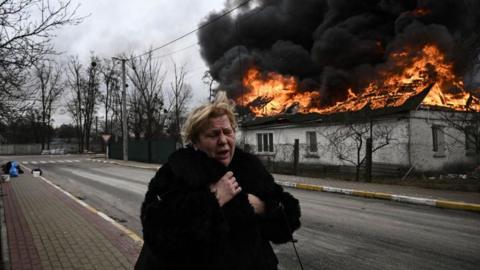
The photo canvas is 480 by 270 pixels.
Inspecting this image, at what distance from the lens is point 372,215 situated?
8047 millimetres

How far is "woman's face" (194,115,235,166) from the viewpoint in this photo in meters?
1.95

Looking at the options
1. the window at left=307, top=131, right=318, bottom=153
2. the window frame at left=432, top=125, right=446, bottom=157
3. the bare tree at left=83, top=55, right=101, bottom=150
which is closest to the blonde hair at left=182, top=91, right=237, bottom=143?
the window frame at left=432, top=125, right=446, bottom=157

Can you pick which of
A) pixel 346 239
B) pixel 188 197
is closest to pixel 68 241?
pixel 346 239

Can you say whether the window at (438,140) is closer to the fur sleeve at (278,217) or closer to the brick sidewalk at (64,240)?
the brick sidewalk at (64,240)

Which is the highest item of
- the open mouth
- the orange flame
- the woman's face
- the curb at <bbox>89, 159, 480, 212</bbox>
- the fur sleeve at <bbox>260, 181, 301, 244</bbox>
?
the orange flame

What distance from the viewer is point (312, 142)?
21.1m

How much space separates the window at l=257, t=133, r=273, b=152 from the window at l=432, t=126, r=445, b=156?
9427 mm

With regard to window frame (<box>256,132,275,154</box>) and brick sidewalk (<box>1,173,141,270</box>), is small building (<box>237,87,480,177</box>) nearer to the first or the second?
window frame (<box>256,132,275,154</box>)

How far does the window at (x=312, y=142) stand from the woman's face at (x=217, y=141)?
1879 centimetres

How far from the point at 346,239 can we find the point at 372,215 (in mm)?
2361

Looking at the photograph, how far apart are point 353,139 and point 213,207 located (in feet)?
56.2

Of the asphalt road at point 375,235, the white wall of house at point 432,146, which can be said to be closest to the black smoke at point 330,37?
the white wall of house at point 432,146

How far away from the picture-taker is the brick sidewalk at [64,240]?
16.0 feet

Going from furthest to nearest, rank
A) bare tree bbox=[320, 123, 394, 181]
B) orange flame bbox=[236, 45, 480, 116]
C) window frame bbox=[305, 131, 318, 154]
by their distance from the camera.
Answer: window frame bbox=[305, 131, 318, 154] → orange flame bbox=[236, 45, 480, 116] → bare tree bbox=[320, 123, 394, 181]
